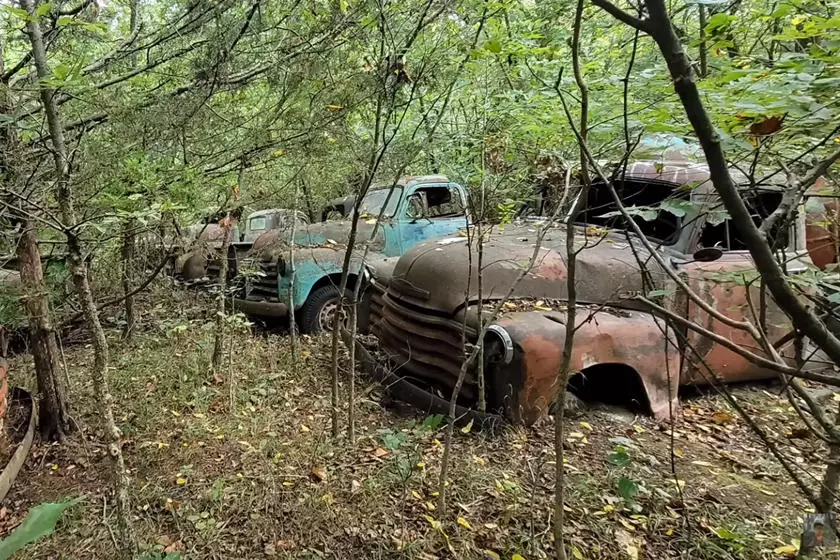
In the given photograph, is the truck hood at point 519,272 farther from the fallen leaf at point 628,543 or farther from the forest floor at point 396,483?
the fallen leaf at point 628,543

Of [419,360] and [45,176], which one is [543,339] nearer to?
[419,360]

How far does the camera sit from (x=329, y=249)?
624 cm

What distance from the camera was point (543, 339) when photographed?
3.36 metres

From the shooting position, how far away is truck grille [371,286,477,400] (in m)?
3.86

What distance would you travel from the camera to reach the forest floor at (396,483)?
2572 mm

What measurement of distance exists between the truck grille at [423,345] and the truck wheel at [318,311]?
1670 millimetres

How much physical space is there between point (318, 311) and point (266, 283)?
770 mm

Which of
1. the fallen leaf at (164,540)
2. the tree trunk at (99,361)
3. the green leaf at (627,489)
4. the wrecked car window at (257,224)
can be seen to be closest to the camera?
the tree trunk at (99,361)

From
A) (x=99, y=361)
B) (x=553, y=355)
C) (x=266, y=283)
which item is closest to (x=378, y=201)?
(x=266, y=283)

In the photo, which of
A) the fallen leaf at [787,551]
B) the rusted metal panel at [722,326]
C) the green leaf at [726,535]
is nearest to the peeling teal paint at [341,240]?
the rusted metal panel at [722,326]

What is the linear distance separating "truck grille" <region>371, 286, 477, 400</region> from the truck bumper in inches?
70.8

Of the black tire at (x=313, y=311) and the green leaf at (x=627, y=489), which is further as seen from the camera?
the black tire at (x=313, y=311)

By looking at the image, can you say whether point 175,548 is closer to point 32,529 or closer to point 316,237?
point 32,529

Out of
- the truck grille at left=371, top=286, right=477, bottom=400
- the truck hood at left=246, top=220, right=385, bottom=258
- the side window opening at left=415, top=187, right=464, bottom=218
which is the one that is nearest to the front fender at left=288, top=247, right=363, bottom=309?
the truck hood at left=246, top=220, right=385, bottom=258
